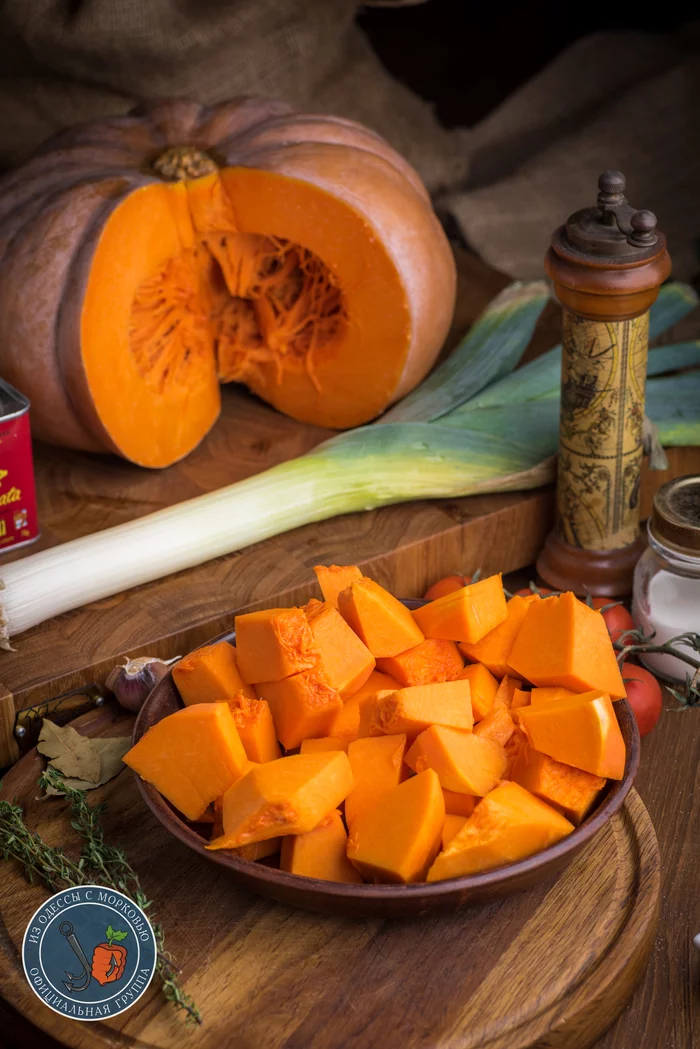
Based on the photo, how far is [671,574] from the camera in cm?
191

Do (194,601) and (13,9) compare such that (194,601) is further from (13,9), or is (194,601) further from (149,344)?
(13,9)

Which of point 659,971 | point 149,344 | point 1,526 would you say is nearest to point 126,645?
point 1,526

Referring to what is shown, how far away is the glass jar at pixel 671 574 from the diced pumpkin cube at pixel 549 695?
1.27 feet

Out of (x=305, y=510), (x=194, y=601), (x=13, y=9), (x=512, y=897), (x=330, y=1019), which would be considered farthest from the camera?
(x=13, y=9)

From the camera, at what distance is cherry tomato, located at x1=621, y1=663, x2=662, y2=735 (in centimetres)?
176

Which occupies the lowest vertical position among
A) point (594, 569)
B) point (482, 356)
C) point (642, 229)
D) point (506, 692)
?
point (594, 569)

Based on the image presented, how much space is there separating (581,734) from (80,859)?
0.62 m

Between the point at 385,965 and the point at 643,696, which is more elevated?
the point at 385,965

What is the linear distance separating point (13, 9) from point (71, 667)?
136 cm

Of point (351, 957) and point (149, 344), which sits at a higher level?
point (149, 344)

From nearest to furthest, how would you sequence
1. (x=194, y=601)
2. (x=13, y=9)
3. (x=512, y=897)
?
Answer: 1. (x=512, y=897)
2. (x=194, y=601)
3. (x=13, y=9)

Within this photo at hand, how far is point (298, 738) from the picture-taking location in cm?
151

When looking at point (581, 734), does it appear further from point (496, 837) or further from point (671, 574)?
point (671, 574)

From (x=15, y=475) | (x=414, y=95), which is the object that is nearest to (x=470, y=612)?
(x=15, y=475)
